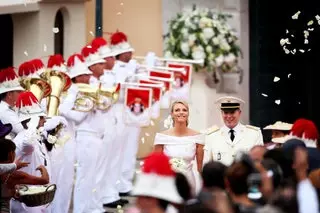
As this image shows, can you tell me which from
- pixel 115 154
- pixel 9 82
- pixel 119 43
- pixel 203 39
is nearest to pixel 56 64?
pixel 9 82

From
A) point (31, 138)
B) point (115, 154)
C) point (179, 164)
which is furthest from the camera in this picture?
point (115, 154)

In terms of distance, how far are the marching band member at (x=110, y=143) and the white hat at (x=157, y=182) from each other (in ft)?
27.2

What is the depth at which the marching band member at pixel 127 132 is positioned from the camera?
20.1m

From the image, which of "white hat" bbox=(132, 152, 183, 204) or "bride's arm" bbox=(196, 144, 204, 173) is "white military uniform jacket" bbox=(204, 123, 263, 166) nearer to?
"bride's arm" bbox=(196, 144, 204, 173)

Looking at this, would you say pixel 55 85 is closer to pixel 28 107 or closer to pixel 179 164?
pixel 28 107

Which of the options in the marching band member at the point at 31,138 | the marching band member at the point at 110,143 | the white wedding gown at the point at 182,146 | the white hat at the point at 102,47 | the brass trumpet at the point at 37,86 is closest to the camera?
the marching band member at the point at 31,138

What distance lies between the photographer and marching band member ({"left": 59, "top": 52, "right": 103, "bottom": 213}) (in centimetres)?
1827

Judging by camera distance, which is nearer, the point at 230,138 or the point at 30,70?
the point at 230,138

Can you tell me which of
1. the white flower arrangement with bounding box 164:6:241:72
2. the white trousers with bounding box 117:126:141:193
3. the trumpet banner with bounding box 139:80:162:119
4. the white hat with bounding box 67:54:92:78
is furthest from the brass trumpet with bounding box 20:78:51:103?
the white flower arrangement with bounding box 164:6:241:72

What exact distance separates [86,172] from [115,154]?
4.60 feet

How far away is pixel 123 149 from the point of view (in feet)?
66.8

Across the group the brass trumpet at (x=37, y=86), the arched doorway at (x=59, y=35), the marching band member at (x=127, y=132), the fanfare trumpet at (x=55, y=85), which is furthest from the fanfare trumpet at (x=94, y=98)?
the arched doorway at (x=59, y=35)

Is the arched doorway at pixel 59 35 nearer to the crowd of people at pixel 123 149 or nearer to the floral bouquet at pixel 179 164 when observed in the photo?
the crowd of people at pixel 123 149

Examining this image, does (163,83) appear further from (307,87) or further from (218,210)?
(218,210)
